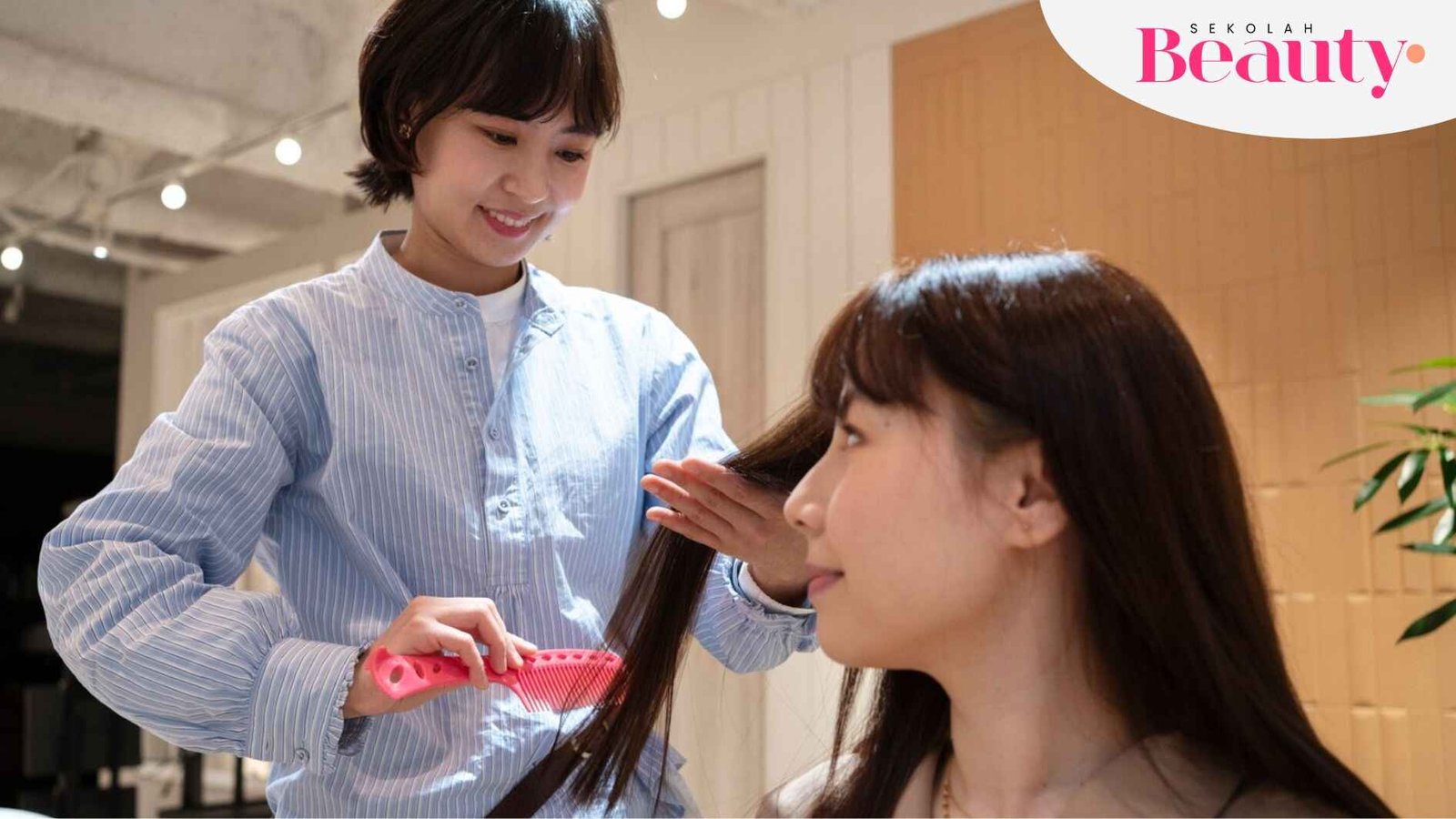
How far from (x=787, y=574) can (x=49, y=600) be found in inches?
23.4

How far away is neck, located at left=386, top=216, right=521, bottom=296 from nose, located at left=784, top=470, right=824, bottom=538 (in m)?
0.49

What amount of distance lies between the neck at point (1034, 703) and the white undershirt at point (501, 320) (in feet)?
1.80

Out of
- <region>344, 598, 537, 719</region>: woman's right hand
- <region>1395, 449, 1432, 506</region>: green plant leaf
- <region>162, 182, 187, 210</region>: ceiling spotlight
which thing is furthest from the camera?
<region>162, 182, 187, 210</region>: ceiling spotlight

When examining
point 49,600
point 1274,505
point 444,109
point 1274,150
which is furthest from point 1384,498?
point 49,600

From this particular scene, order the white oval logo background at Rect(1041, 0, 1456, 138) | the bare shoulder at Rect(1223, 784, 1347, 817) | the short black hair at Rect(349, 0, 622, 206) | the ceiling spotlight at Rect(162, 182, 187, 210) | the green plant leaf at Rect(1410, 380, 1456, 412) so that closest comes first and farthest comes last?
1. the bare shoulder at Rect(1223, 784, 1347, 817)
2. the white oval logo background at Rect(1041, 0, 1456, 138)
3. the short black hair at Rect(349, 0, 622, 206)
4. the green plant leaf at Rect(1410, 380, 1456, 412)
5. the ceiling spotlight at Rect(162, 182, 187, 210)

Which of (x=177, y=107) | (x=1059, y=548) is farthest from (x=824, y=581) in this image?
(x=177, y=107)

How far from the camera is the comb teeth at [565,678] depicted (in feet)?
3.71

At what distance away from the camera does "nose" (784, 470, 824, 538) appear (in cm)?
94

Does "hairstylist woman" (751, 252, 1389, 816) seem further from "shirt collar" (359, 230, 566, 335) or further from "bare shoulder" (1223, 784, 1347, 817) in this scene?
"shirt collar" (359, 230, 566, 335)

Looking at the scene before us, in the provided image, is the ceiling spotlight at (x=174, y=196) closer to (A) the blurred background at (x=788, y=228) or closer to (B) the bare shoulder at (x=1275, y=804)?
(A) the blurred background at (x=788, y=228)

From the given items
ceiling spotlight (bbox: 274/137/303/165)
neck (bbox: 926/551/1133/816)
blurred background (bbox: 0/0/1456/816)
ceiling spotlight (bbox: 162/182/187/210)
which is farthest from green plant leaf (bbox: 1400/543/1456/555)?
ceiling spotlight (bbox: 162/182/187/210)

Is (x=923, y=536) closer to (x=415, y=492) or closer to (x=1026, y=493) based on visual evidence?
(x=1026, y=493)

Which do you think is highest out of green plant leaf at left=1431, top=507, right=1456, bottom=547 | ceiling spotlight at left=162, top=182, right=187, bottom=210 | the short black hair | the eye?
ceiling spotlight at left=162, top=182, right=187, bottom=210

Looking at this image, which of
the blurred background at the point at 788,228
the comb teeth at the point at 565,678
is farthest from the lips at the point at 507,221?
the blurred background at the point at 788,228
